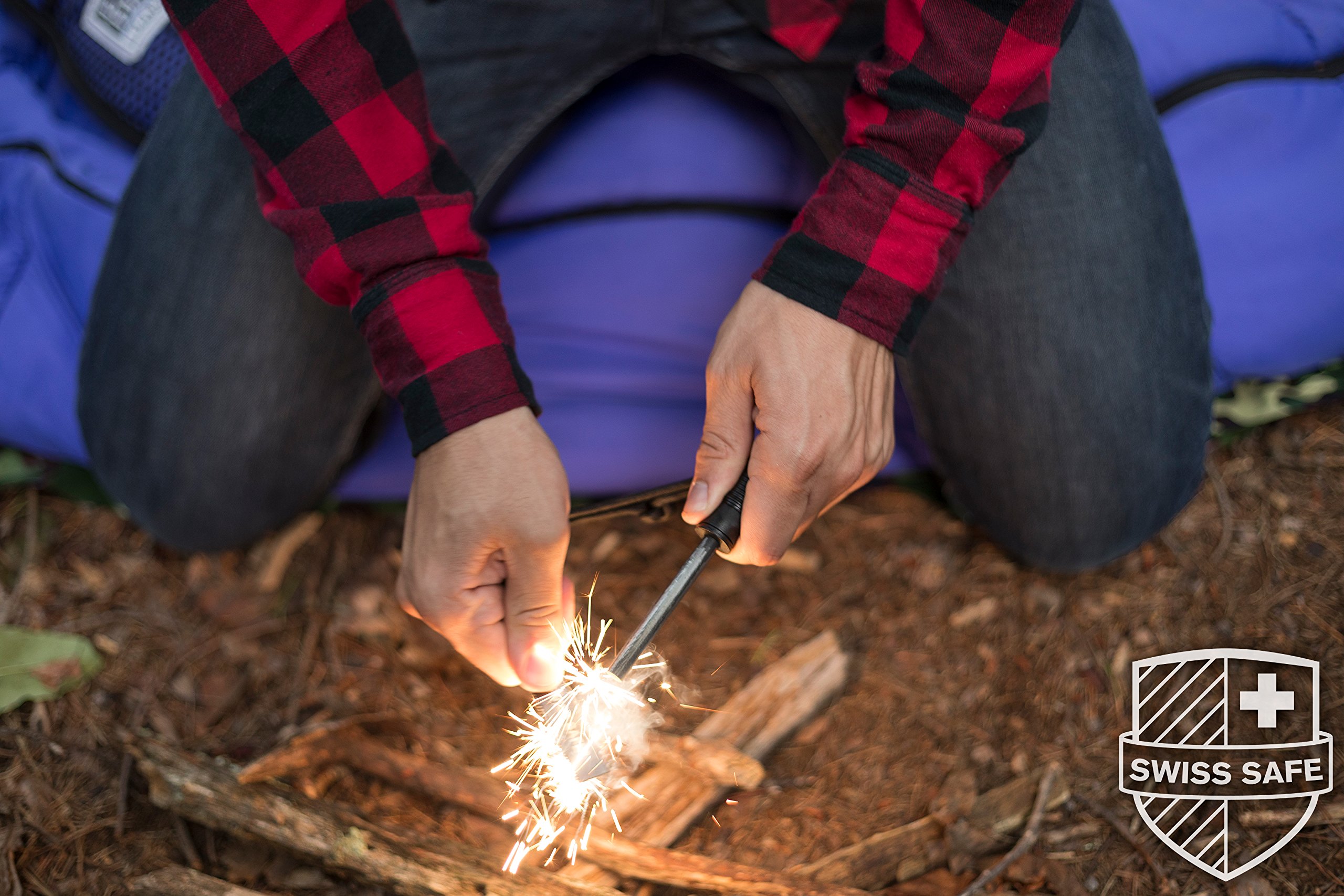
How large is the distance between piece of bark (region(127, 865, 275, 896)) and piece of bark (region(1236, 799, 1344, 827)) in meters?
1.65

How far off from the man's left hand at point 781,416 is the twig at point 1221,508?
110 cm

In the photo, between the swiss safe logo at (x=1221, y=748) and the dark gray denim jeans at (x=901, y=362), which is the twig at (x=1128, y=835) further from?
the dark gray denim jeans at (x=901, y=362)

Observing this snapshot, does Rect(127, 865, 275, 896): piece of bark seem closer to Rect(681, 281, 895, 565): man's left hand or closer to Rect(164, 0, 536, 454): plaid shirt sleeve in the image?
Rect(164, 0, 536, 454): plaid shirt sleeve

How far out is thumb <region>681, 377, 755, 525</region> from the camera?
1.23 m

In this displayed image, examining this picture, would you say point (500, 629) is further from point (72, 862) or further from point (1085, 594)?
point (1085, 594)

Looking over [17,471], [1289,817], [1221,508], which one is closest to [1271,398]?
[1221,508]

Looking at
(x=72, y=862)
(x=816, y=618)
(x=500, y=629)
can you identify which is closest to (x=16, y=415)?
(x=72, y=862)

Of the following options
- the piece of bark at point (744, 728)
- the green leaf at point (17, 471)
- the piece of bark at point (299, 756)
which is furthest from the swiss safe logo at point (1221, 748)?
the green leaf at point (17, 471)

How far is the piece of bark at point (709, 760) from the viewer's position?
4.86 feet

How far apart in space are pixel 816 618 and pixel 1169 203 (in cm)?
109

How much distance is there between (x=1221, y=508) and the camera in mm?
1913

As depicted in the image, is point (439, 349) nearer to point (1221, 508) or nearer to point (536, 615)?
point (536, 615)

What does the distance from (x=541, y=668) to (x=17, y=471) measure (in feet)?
5.27

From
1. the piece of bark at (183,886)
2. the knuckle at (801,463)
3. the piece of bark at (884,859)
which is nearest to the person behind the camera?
the knuckle at (801,463)
